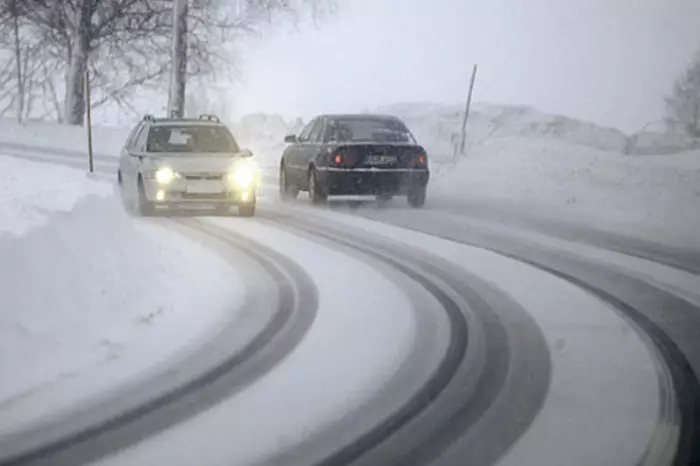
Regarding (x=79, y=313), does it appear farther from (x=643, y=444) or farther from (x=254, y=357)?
(x=643, y=444)

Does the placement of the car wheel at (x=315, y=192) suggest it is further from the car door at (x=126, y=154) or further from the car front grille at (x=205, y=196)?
the car door at (x=126, y=154)

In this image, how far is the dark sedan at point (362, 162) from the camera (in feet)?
38.1

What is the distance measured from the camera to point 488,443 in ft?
12.0

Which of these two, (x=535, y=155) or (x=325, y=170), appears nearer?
(x=535, y=155)

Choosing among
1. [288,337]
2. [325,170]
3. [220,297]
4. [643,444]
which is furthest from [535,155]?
[643,444]

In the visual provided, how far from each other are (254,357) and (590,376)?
1.61 meters

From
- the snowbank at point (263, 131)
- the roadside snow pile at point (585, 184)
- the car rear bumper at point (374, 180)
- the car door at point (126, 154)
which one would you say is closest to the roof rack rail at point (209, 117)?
the snowbank at point (263, 131)

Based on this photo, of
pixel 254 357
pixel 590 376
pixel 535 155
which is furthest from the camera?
pixel 535 155

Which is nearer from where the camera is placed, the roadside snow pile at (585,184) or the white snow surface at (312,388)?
the white snow surface at (312,388)

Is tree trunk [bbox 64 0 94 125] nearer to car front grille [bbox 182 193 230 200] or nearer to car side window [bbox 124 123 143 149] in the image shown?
car side window [bbox 124 123 143 149]

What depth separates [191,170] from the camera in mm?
11055

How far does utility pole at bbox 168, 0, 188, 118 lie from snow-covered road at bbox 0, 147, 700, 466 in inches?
169

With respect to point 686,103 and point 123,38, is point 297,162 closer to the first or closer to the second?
point 123,38

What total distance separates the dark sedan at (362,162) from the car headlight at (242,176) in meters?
0.58
